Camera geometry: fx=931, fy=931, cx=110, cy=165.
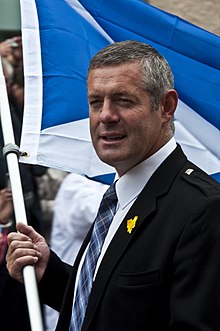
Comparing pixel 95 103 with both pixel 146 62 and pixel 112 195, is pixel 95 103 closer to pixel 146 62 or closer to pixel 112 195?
pixel 146 62

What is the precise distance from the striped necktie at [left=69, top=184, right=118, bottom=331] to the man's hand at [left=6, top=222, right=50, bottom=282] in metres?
0.21

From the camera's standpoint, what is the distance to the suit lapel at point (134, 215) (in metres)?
2.60

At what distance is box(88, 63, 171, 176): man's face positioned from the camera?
8.80 ft

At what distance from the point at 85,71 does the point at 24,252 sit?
958 millimetres

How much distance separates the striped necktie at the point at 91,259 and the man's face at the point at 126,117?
0.62ft

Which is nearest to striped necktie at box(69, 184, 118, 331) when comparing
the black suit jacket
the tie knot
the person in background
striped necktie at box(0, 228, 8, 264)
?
the tie knot

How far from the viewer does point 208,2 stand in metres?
5.33

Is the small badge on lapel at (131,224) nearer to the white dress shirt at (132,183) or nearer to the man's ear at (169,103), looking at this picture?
the white dress shirt at (132,183)

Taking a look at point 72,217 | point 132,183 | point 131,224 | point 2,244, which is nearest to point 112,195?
point 132,183

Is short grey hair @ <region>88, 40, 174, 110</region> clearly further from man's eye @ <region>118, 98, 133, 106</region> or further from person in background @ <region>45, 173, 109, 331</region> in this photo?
person in background @ <region>45, 173, 109, 331</region>

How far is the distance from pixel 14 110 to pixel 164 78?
112 inches

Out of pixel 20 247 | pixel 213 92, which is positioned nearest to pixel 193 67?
pixel 213 92

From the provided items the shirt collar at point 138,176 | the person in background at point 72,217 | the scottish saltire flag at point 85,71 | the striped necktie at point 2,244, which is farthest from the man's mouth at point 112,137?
the person in background at point 72,217

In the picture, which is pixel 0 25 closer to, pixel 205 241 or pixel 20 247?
pixel 20 247
